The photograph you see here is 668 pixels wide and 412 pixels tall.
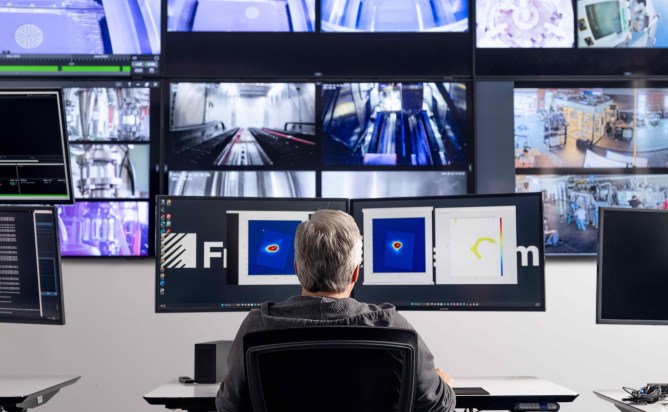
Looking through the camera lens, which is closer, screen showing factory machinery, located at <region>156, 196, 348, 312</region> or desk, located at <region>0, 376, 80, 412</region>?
desk, located at <region>0, 376, 80, 412</region>

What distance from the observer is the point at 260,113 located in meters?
3.72

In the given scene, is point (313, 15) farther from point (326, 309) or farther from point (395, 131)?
point (326, 309)

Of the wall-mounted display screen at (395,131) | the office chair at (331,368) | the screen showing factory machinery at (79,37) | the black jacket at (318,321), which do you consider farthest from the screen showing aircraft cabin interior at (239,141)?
the office chair at (331,368)

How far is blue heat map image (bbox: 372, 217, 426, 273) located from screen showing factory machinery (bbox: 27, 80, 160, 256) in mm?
1307

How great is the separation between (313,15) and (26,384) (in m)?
2.09

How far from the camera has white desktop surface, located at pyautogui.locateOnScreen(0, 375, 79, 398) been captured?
247 centimetres

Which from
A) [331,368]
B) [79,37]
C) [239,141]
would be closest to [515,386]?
[331,368]

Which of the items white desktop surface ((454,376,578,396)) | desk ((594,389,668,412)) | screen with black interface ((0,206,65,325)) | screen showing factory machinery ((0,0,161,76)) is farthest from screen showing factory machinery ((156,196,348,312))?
screen showing factory machinery ((0,0,161,76))

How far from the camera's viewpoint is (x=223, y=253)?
9.12 ft

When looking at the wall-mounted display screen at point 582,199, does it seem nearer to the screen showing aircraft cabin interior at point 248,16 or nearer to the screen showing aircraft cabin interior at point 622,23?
the screen showing aircraft cabin interior at point 622,23

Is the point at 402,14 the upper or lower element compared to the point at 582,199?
upper

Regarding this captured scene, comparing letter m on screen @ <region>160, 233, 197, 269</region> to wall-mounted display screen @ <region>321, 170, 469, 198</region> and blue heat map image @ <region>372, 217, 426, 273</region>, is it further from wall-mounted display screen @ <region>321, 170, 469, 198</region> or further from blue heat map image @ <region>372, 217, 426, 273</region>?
wall-mounted display screen @ <region>321, 170, 469, 198</region>

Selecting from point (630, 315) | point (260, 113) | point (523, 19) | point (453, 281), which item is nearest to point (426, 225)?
point (453, 281)

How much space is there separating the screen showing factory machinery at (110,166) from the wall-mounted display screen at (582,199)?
1761 mm
